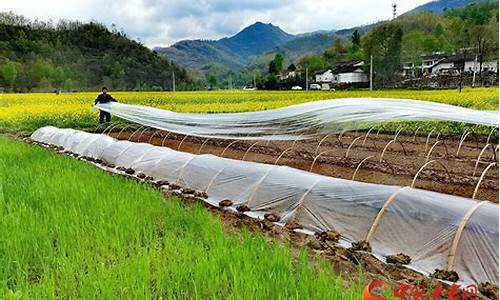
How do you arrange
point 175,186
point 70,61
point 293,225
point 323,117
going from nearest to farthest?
point 293,225 < point 323,117 < point 175,186 < point 70,61

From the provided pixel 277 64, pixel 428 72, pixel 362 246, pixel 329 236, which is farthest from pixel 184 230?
pixel 277 64

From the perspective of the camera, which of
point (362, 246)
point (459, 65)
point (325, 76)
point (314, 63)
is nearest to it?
point (362, 246)

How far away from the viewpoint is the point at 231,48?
→ 1388 cm

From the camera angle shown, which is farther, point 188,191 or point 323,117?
point 188,191

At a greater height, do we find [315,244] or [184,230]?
[184,230]

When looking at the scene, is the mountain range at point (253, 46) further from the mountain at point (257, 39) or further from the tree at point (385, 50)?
the tree at point (385, 50)

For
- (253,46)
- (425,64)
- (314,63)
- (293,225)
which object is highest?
(253,46)

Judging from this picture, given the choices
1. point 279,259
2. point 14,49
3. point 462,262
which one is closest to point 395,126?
point 462,262

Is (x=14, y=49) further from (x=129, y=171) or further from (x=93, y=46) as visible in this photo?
(x=129, y=171)

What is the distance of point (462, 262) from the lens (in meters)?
2.50

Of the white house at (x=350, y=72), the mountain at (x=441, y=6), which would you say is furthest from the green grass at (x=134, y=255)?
the white house at (x=350, y=72)

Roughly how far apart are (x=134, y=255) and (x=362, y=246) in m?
1.38

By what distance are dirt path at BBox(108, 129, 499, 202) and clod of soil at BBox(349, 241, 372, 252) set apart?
6.08 feet

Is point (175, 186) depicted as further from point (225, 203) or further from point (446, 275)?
point (446, 275)
